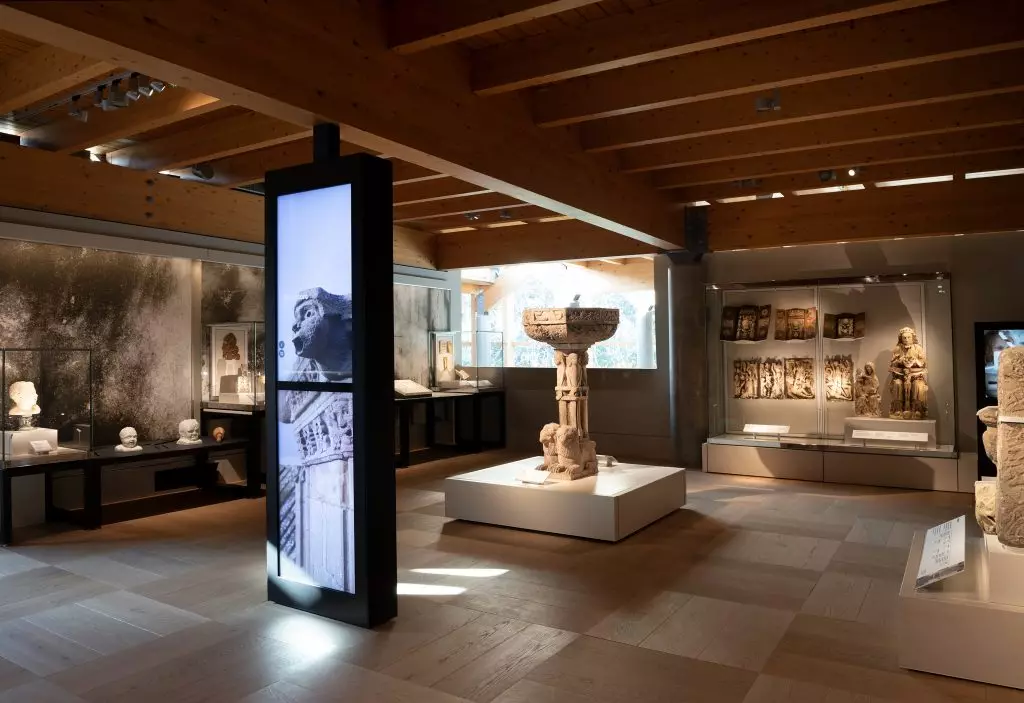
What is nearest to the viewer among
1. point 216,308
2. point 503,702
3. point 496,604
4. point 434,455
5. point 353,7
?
point 503,702

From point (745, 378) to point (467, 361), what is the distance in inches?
167

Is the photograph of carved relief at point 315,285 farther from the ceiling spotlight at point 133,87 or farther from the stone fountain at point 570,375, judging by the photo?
the stone fountain at point 570,375

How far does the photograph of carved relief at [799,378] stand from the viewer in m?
8.40

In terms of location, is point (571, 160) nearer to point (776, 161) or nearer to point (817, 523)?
point (776, 161)

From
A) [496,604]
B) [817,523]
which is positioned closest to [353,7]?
[496,604]

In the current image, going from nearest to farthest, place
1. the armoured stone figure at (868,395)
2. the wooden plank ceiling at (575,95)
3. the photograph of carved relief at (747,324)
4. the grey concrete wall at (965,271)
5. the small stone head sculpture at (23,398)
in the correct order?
the wooden plank ceiling at (575,95)
the small stone head sculpture at (23,398)
the grey concrete wall at (965,271)
the armoured stone figure at (868,395)
the photograph of carved relief at (747,324)

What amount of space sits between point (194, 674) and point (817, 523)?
485 centimetres

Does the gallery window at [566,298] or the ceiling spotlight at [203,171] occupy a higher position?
the ceiling spotlight at [203,171]

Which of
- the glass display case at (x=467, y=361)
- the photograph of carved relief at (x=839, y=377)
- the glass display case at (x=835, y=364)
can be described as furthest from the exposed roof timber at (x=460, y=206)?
the photograph of carved relief at (x=839, y=377)

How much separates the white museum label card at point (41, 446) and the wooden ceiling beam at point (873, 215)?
7112 mm

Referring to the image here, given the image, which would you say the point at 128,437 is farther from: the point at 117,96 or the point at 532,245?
the point at 532,245

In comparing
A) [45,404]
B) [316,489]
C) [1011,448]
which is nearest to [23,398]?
[45,404]

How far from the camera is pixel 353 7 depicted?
396 cm

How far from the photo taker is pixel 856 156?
6.74m
